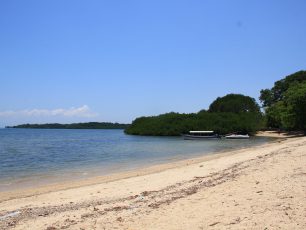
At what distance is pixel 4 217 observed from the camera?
10.4 meters

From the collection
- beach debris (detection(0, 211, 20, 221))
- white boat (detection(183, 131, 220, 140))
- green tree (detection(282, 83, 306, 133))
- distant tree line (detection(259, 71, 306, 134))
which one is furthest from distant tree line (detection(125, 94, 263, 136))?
beach debris (detection(0, 211, 20, 221))

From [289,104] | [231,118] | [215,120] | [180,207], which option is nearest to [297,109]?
[289,104]

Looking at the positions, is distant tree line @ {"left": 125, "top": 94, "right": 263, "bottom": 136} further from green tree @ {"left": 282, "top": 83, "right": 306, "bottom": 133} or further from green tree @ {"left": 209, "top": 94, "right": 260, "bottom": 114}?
green tree @ {"left": 282, "top": 83, "right": 306, "bottom": 133}

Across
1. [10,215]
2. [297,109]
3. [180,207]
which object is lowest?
[10,215]

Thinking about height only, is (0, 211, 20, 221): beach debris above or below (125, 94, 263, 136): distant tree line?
below

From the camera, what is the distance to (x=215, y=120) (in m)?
99.3

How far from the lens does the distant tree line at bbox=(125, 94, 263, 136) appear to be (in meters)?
95.8

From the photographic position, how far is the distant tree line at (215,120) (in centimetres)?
9581

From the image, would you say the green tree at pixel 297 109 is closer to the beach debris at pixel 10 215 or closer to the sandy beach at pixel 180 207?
the sandy beach at pixel 180 207

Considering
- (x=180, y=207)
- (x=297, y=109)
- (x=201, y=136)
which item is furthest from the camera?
(x=201, y=136)

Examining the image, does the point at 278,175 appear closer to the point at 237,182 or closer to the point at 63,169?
the point at 237,182

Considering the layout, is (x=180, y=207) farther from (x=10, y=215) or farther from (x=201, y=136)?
(x=201, y=136)

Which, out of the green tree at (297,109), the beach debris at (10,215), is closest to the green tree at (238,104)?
the green tree at (297,109)

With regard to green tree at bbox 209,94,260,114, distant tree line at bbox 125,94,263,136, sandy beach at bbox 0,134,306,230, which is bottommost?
sandy beach at bbox 0,134,306,230
